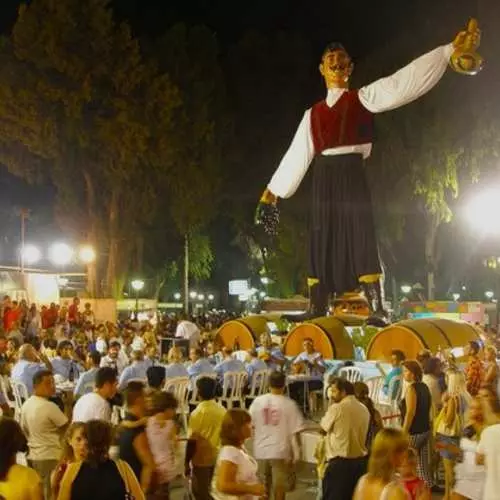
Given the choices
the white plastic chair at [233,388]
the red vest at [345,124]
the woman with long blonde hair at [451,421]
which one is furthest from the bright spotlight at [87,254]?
the woman with long blonde hair at [451,421]

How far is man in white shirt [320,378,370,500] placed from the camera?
20.8ft

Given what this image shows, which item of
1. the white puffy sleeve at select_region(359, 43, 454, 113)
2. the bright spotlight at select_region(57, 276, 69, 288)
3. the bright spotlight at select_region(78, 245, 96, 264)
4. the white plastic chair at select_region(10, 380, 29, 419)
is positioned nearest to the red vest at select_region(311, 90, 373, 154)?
the white puffy sleeve at select_region(359, 43, 454, 113)

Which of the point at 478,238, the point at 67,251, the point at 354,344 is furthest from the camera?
the point at 478,238

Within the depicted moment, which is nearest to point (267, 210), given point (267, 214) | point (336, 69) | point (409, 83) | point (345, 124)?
point (267, 214)

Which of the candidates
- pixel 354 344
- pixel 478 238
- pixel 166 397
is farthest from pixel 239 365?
pixel 478 238

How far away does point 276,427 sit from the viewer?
7.10m

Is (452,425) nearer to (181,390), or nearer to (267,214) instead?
(181,390)

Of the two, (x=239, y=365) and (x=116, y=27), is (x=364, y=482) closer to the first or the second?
(x=239, y=365)

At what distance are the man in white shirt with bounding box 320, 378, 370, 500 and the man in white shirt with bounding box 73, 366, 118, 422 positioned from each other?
1.79 metres

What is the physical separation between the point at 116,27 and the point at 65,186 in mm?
5535

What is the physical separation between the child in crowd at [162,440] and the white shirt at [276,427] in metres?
1.19

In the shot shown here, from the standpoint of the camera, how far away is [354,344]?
616 inches

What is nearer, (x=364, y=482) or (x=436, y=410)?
(x=364, y=482)

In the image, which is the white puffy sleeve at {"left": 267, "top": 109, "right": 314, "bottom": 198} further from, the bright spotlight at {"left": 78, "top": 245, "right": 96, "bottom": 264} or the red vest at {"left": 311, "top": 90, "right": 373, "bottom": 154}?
the bright spotlight at {"left": 78, "top": 245, "right": 96, "bottom": 264}
